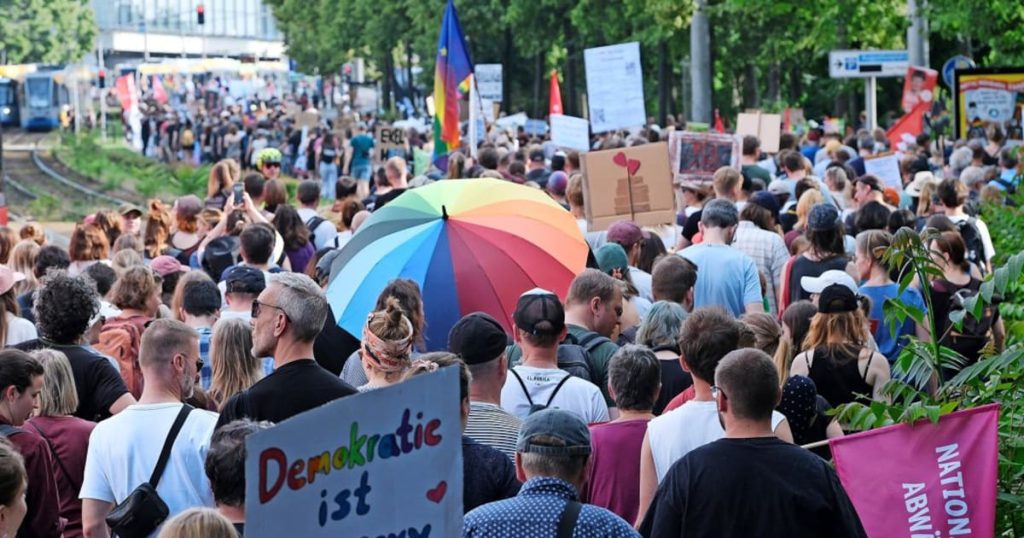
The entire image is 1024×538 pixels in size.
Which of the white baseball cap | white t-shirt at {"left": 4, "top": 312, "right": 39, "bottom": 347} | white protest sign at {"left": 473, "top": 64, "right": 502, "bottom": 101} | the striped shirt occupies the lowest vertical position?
the striped shirt

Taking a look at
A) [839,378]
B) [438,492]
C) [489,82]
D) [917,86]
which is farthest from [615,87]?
[489,82]

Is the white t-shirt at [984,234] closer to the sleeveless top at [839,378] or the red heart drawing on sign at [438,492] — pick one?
the sleeveless top at [839,378]

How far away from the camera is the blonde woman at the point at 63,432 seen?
21.4ft

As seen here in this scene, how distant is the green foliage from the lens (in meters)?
6.01

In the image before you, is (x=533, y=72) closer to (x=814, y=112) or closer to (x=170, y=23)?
(x=814, y=112)

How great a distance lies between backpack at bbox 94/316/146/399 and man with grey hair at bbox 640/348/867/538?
3.81 m

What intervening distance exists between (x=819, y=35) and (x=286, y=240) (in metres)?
22.0

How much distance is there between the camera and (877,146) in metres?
23.3

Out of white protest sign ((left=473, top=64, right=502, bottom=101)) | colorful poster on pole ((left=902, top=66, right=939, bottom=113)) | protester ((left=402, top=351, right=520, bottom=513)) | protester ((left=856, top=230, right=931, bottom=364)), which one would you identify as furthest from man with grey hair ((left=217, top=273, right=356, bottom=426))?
white protest sign ((left=473, top=64, right=502, bottom=101))

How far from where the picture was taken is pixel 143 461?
6121 mm

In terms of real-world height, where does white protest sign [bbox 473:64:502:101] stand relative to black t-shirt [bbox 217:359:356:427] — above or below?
above

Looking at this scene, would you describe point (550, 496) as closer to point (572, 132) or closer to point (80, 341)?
point (80, 341)

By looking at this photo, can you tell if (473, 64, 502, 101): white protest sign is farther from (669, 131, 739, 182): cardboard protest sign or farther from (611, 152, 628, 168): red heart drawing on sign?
(611, 152, 628, 168): red heart drawing on sign

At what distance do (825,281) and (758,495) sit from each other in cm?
443
